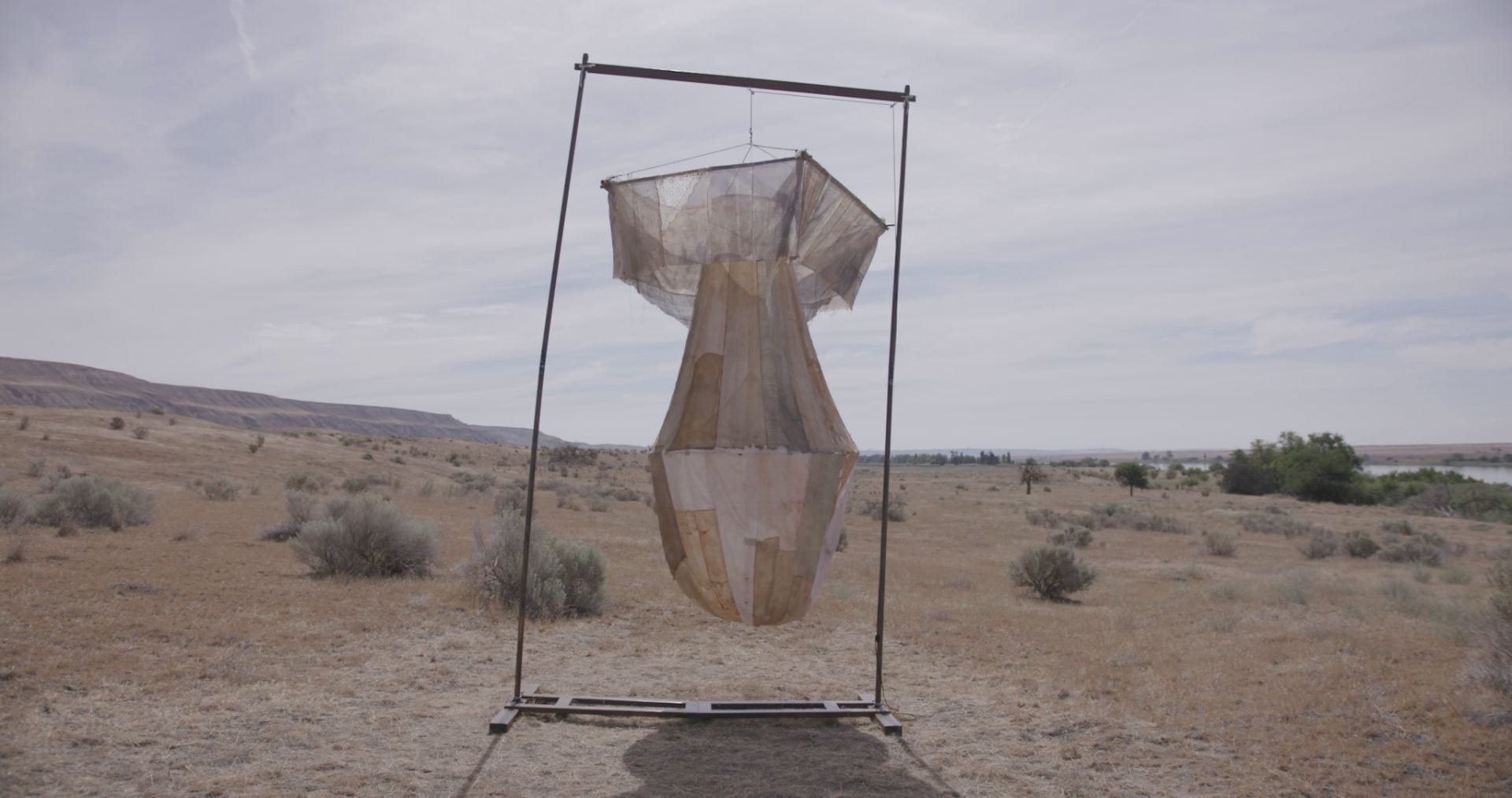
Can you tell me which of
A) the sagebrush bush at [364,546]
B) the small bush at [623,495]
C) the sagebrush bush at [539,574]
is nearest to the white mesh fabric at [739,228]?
the sagebrush bush at [539,574]

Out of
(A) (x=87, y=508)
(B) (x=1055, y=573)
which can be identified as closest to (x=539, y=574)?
(B) (x=1055, y=573)

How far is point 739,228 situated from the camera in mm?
6133

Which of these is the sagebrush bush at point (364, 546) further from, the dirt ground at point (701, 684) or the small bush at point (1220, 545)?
the small bush at point (1220, 545)

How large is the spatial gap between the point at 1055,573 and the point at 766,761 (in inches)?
A: 389

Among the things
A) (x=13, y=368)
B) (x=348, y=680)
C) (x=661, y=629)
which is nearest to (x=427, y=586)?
(x=661, y=629)

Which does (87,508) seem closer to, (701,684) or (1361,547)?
(701,684)

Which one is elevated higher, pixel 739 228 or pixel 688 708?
pixel 739 228

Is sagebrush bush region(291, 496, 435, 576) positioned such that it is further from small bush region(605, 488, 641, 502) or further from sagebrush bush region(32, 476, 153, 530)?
small bush region(605, 488, 641, 502)

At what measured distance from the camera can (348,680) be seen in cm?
760

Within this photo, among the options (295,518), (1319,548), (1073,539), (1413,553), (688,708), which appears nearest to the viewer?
(688,708)

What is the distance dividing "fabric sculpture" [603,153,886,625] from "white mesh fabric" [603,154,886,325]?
0.4 inches

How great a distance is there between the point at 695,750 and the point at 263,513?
17280 millimetres

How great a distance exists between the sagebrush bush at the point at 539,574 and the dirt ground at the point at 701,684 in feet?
1.11

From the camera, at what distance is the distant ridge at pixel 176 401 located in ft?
310
